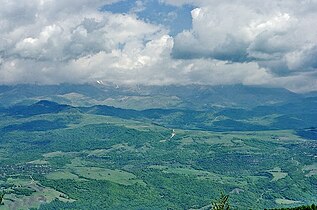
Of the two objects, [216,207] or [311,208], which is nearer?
[216,207]

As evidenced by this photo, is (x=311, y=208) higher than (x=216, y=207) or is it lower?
lower
